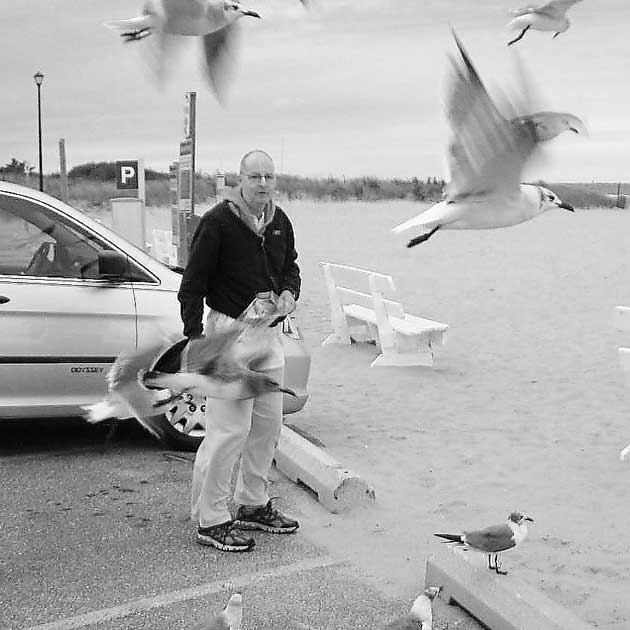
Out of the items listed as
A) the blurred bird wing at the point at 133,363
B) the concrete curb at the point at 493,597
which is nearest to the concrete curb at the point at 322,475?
the concrete curb at the point at 493,597

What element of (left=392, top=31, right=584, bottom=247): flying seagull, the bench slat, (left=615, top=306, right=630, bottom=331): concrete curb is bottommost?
the bench slat

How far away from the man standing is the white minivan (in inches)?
40.7

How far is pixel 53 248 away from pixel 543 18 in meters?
5.03

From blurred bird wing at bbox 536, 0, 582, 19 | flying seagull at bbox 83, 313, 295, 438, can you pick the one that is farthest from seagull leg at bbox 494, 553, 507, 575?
blurred bird wing at bbox 536, 0, 582, 19

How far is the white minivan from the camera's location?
211 inches

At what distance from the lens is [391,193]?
4.32ft

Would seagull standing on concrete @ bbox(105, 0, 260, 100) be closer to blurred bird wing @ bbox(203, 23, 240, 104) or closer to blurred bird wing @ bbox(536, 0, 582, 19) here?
blurred bird wing @ bbox(203, 23, 240, 104)

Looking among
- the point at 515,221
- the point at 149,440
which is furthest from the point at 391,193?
the point at 149,440

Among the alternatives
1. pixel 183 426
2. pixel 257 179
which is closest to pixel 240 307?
pixel 257 179

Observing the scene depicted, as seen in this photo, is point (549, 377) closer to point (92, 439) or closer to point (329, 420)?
point (329, 420)

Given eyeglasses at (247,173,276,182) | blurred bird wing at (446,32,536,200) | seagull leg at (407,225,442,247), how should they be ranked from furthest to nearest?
eyeglasses at (247,173,276,182) → seagull leg at (407,225,442,247) → blurred bird wing at (446,32,536,200)

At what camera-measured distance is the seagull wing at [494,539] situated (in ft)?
12.3

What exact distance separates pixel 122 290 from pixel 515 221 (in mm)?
4731

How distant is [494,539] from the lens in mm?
3756
